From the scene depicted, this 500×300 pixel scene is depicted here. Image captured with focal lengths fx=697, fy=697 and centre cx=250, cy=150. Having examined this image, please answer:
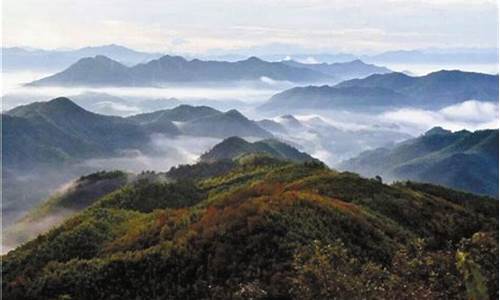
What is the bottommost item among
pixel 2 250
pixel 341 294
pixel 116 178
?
pixel 2 250

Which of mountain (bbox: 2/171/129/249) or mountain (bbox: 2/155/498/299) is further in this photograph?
mountain (bbox: 2/171/129/249)

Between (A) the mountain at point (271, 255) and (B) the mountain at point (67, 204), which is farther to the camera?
(B) the mountain at point (67, 204)

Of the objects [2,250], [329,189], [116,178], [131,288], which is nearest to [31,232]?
[2,250]

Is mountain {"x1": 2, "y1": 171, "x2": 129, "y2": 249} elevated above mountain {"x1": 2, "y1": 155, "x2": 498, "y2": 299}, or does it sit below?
below

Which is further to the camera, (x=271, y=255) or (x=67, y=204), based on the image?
(x=67, y=204)

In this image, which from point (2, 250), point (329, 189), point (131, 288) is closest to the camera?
point (131, 288)

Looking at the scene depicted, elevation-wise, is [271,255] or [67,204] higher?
[271,255]

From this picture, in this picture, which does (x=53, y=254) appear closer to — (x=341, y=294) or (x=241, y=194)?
(x=241, y=194)

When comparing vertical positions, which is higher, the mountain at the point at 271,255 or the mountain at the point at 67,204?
the mountain at the point at 271,255
